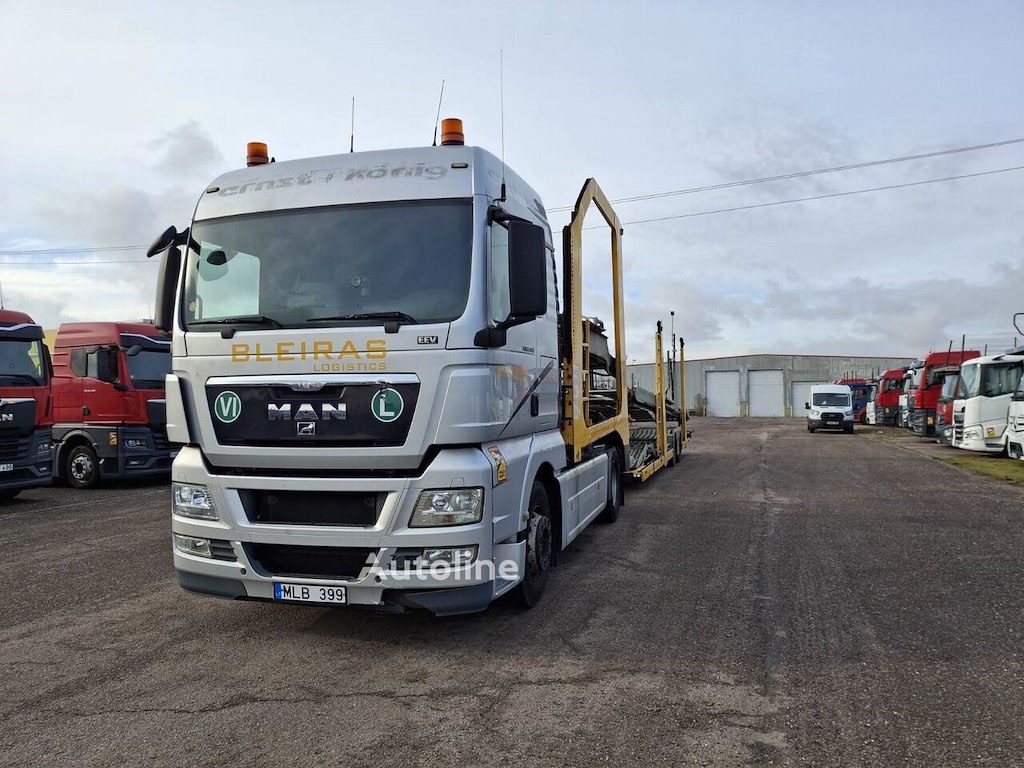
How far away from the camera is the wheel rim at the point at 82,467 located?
13738 millimetres

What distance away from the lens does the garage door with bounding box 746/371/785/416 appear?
57.9 metres

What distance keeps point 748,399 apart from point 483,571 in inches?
2249

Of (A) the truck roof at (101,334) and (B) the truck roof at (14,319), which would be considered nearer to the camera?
(B) the truck roof at (14,319)

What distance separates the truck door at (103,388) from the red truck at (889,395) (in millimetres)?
32504

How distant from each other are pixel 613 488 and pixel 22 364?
8925mm

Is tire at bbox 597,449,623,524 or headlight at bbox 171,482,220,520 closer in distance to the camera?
headlight at bbox 171,482,220,520

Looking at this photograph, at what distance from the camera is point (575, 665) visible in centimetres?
433

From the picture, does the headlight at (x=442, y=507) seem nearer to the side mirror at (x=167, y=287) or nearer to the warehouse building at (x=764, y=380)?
the side mirror at (x=167, y=287)

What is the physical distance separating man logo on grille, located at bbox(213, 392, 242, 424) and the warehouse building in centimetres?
5575

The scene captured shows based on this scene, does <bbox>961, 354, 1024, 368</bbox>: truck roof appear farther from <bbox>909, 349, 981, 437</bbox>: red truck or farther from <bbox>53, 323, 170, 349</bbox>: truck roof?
<bbox>53, 323, 170, 349</bbox>: truck roof

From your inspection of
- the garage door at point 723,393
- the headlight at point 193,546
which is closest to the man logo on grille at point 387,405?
the headlight at point 193,546

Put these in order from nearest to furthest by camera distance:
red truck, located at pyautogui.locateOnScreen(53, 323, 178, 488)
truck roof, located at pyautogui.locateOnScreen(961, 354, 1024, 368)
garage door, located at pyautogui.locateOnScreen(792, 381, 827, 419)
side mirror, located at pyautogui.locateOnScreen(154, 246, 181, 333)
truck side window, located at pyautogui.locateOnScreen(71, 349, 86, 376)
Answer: side mirror, located at pyautogui.locateOnScreen(154, 246, 181, 333) → truck side window, located at pyautogui.locateOnScreen(71, 349, 86, 376) → red truck, located at pyautogui.locateOnScreen(53, 323, 178, 488) → truck roof, located at pyautogui.locateOnScreen(961, 354, 1024, 368) → garage door, located at pyautogui.locateOnScreen(792, 381, 827, 419)

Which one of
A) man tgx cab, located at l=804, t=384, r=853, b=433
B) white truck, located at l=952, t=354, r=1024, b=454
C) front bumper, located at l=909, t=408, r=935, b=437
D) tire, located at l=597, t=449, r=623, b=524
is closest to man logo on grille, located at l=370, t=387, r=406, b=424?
tire, located at l=597, t=449, r=623, b=524

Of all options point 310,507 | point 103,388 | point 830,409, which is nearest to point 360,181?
point 310,507
